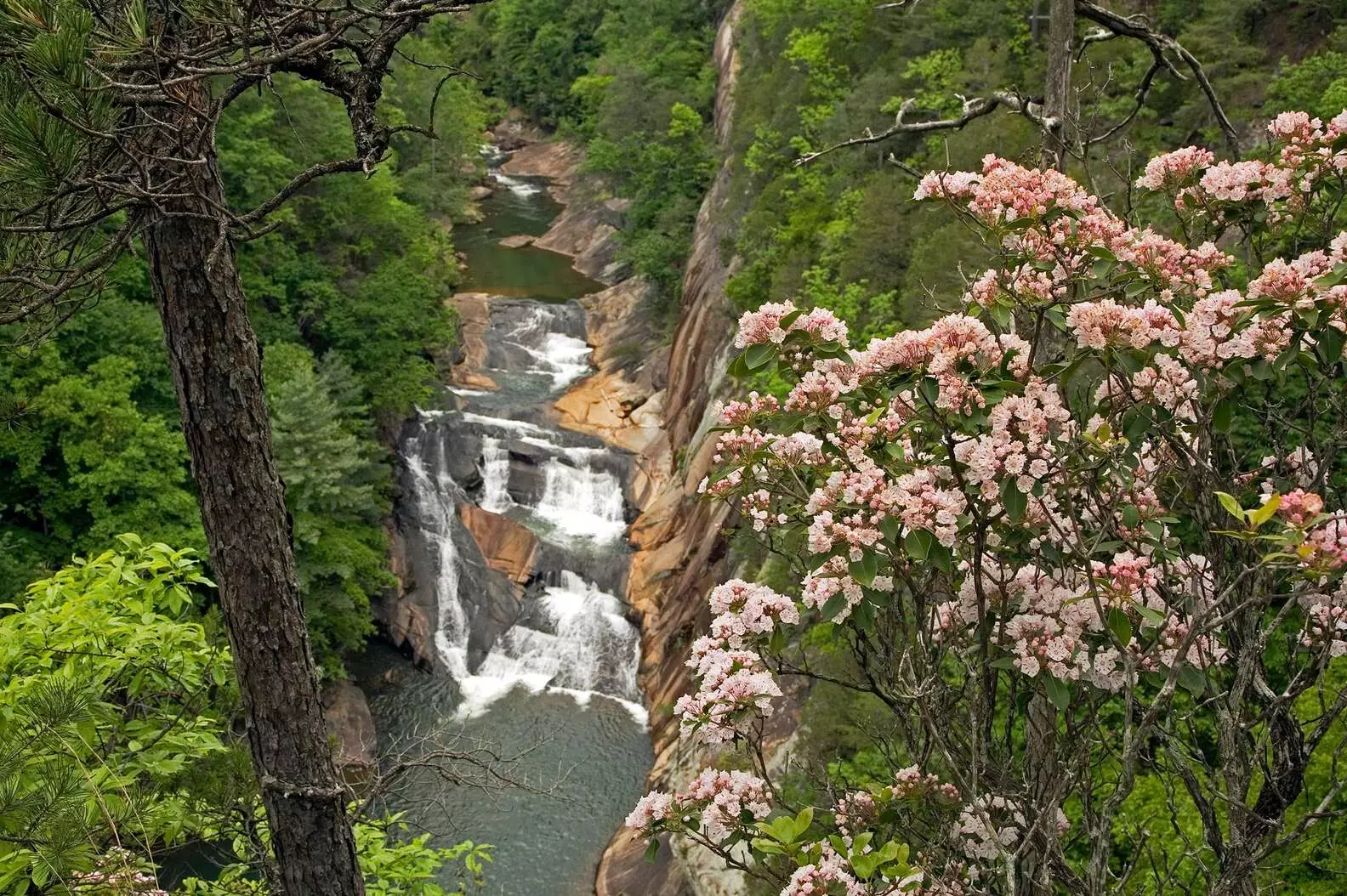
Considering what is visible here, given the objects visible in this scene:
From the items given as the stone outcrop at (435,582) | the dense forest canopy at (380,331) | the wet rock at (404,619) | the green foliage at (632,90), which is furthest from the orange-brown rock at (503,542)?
the green foliage at (632,90)

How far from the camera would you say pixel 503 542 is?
18.9 meters

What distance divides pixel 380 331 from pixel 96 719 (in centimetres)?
1647

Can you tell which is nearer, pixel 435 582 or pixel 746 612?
pixel 746 612

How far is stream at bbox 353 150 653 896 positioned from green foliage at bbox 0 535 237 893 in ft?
22.3

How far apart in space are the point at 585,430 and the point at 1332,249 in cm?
1928

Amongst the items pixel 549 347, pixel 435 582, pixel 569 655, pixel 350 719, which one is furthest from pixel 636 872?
pixel 549 347

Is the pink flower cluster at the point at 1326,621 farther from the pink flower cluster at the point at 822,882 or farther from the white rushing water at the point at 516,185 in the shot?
the white rushing water at the point at 516,185

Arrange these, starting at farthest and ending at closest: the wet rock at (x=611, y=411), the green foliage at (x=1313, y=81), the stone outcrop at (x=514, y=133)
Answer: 1. the stone outcrop at (x=514, y=133)
2. the wet rock at (x=611, y=411)
3. the green foliage at (x=1313, y=81)

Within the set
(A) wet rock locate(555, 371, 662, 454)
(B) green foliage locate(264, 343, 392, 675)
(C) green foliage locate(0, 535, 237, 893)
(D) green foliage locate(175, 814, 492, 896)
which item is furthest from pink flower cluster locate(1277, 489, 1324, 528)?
(A) wet rock locate(555, 371, 662, 454)

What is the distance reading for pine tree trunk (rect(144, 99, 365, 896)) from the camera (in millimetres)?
3408

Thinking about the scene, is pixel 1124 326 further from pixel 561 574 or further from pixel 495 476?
pixel 495 476

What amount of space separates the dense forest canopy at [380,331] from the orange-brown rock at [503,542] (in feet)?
5.64

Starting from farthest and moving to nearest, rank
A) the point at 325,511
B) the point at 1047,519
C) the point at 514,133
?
the point at 514,133 → the point at 325,511 → the point at 1047,519

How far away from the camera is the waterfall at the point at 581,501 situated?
1975 cm
